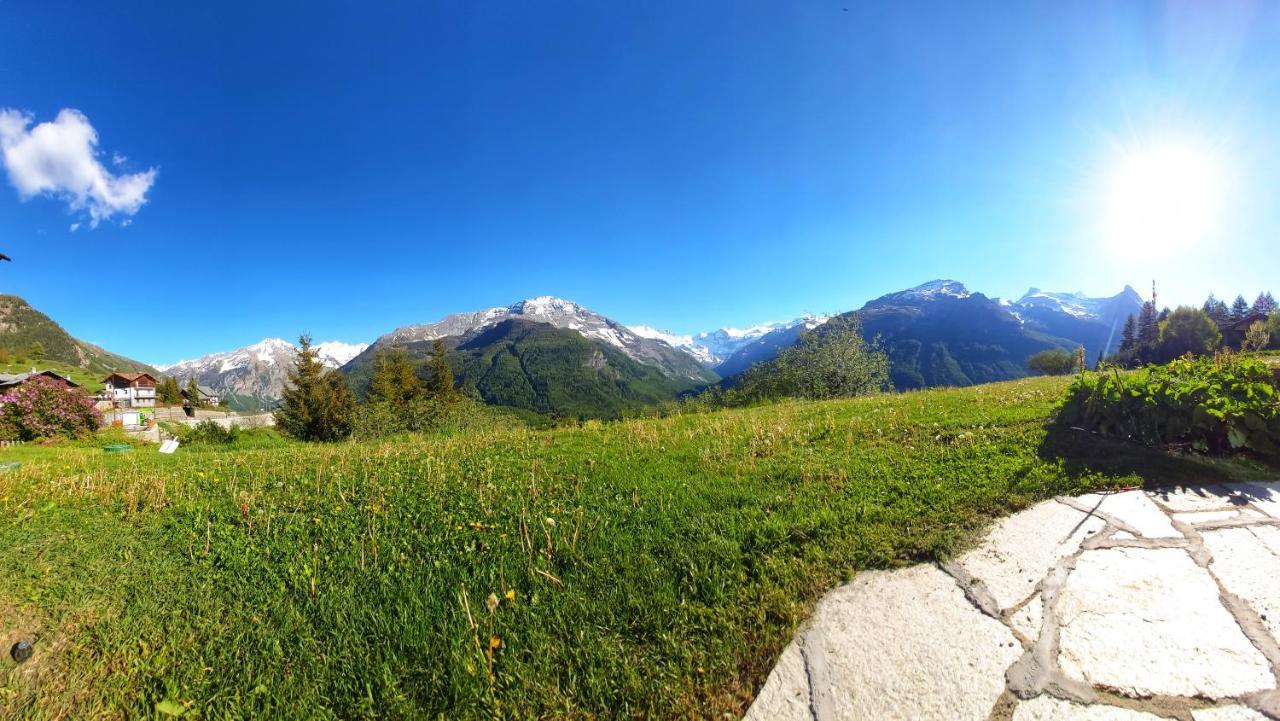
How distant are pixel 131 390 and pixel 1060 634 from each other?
164495mm

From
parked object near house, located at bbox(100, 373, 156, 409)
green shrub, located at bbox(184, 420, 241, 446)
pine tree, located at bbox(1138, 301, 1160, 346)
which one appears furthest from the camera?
parked object near house, located at bbox(100, 373, 156, 409)

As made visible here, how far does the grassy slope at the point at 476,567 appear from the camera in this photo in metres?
3.48

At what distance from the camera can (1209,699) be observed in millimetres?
2816

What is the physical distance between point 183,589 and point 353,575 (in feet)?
5.48

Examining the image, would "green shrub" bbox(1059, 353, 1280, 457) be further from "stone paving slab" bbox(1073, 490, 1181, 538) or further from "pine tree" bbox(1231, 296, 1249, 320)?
"pine tree" bbox(1231, 296, 1249, 320)

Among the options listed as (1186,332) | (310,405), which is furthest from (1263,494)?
(1186,332)

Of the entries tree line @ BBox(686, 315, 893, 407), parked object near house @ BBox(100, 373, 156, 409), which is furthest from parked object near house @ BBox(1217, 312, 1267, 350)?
parked object near house @ BBox(100, 373, 156, 409)

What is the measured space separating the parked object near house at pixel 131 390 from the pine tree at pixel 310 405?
85.5 meters

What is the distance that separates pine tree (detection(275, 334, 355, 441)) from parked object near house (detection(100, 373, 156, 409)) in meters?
85.5

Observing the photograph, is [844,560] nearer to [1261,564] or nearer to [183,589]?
[1261,564]

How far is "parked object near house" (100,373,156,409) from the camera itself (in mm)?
103850

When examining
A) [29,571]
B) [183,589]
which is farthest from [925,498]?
[29,571]

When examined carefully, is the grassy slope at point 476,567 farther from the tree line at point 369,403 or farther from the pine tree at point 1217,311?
the pine tree at point 1217,311

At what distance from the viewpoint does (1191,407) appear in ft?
23.0
